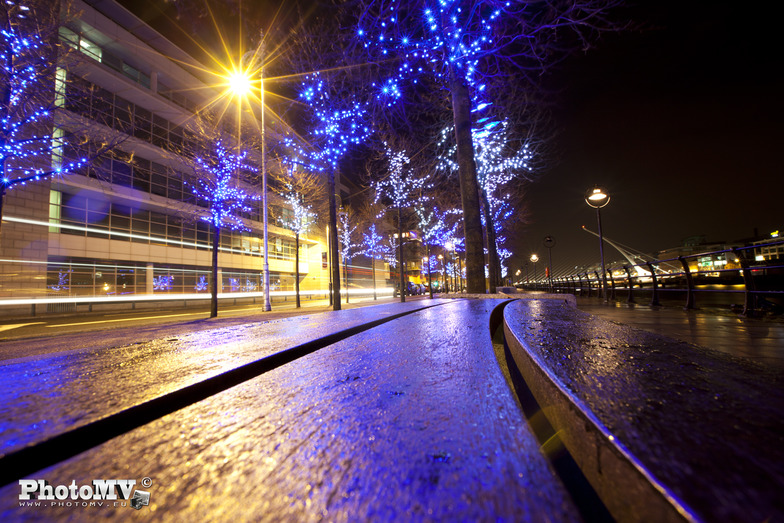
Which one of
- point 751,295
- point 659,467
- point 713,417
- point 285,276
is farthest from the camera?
point 285,276

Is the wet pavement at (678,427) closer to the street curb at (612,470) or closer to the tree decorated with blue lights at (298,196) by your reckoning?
the street curb at (612,470)

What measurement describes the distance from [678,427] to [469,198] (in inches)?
269

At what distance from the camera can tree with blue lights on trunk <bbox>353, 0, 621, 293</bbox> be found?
6.07 m

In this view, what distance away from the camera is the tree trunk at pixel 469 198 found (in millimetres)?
6816

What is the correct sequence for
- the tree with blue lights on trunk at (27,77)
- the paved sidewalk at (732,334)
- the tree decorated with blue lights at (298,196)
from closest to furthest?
1. the paved sidewalk at (732,334)
2. the tree with blue lights on trunk at (27,77)
3. the tree decorated with blue lights at (298,196)

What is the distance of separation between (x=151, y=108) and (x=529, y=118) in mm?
23651

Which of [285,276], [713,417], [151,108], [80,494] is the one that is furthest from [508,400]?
[285,276]

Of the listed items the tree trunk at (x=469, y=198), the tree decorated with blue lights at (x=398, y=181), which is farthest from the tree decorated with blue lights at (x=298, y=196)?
the tree trunk at (x=469, y=198)

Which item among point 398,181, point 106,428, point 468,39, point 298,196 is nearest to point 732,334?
point 106,428

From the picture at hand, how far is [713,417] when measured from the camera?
354 millimetres

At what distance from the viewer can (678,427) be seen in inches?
13.1

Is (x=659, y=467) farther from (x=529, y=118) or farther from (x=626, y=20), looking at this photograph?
(x=529, y=118)

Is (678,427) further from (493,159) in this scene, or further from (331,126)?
(493,159)

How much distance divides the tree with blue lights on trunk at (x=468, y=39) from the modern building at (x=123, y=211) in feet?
30.7
